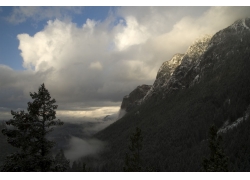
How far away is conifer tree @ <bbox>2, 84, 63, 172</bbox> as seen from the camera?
15.9m

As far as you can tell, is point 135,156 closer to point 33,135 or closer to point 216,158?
point 216,158

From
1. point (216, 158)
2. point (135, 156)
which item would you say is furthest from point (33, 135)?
point (216, 158)

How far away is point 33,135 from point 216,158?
24.2 meters

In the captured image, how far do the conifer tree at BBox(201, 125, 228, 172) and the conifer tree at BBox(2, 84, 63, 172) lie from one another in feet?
71.8

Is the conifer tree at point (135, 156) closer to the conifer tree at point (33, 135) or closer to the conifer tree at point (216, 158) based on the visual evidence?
the conifer tree at point (216, 158)

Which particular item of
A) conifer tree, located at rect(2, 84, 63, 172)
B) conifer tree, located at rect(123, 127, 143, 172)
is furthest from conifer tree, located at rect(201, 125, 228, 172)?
conifer tree, located at rect(2, 84, 63, 172)

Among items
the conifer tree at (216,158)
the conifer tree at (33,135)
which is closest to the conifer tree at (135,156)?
the conifer tree at (216,158)

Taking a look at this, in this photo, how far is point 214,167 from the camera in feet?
96.0

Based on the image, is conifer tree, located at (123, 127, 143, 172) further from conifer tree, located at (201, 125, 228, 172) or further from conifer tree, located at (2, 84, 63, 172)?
conifer tree, located at (2, 84, 63, 172)

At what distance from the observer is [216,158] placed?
30.1 metres

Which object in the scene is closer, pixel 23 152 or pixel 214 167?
pixel 23 152
